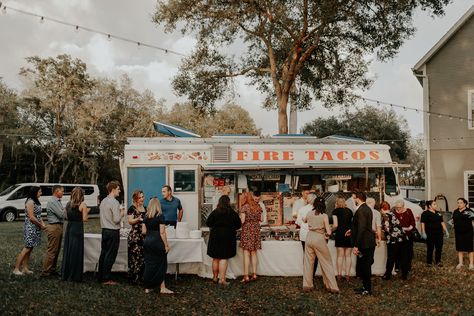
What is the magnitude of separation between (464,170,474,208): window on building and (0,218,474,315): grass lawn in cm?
1083

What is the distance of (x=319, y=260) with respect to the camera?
27.5 ft

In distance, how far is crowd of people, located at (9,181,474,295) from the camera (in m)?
8.07

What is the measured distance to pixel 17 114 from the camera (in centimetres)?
3481

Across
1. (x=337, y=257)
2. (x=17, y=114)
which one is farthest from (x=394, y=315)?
(x=17, y=114)

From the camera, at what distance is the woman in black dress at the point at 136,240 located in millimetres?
8198

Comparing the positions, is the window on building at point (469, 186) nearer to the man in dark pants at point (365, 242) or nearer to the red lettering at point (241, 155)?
the red lettering at point (241, 155)

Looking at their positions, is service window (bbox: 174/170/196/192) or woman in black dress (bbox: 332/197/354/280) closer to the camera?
woman in black dress (bbox: 332/197/354/280)

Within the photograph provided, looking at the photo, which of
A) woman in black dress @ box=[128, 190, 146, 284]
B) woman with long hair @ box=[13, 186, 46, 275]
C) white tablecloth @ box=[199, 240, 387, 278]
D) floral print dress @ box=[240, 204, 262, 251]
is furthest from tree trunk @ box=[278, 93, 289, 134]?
woman with long hair @ box=[13, 186, 46, 275]

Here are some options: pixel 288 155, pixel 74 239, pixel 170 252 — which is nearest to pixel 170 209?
pixel 170 252

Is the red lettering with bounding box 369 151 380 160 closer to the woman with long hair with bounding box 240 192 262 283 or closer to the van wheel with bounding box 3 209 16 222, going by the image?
the woman with long hair with bounding box 240 192 262 283

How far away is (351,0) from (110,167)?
27.2 meters

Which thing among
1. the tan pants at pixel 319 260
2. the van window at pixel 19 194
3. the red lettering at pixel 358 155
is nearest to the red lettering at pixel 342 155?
the red lettering at pixel 358 155

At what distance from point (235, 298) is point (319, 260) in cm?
162

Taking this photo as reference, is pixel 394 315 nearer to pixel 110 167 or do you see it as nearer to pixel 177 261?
pixel 177 261
